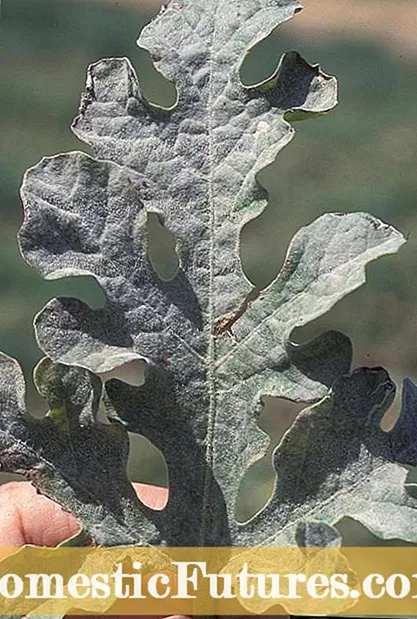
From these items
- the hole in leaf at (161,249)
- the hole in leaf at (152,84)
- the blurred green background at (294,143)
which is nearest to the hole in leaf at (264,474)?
the blurred green background at (294,143)

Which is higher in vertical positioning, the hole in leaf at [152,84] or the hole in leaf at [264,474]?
the hole in leaf at [152,84]

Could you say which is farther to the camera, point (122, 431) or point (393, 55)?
point (393, 55)

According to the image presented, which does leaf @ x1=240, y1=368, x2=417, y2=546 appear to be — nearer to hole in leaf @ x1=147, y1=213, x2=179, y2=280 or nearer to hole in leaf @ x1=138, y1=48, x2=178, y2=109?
hole in leaf @ x1=147, y1=213, x2=179, y2=280

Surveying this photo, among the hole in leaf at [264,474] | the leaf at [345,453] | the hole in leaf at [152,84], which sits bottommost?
the leaf at [345,453]

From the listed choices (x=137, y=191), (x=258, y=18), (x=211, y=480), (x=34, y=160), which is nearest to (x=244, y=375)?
(x=211, y=480)

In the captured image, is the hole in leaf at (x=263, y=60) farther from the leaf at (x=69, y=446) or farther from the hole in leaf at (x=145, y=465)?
the leaf at (x=69, y=446)

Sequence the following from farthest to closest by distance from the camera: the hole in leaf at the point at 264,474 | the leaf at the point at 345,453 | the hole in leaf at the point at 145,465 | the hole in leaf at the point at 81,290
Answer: the hole in leaf at the point at 81,290 → the hole in leaf at the point at 145,465 → the hole in leaf at the point at 264,474 → the leaf at the point at 345,453

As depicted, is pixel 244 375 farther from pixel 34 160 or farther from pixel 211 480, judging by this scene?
pixel 34 160
